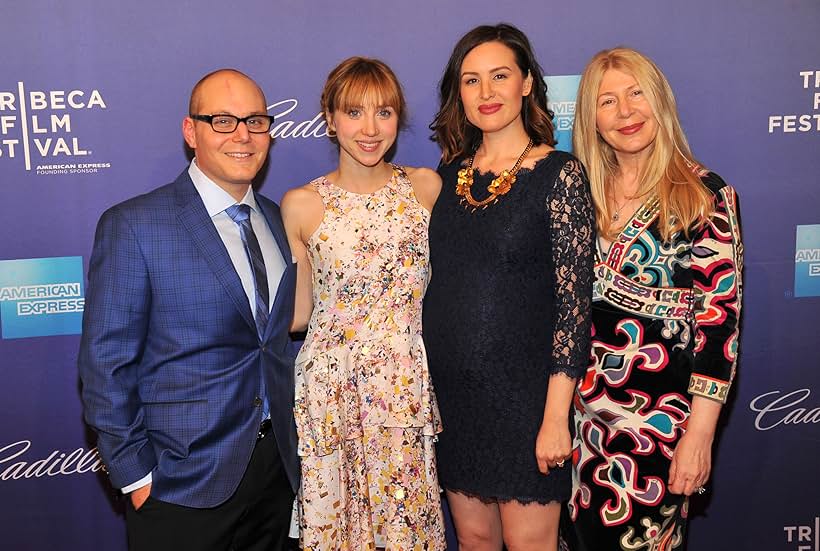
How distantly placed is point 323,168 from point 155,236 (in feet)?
3.64

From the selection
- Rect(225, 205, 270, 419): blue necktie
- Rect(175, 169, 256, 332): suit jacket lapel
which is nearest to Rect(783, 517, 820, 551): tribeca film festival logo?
Rect(225, 205, 270, 419): blue necktie

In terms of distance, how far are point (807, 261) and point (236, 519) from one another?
2.54m

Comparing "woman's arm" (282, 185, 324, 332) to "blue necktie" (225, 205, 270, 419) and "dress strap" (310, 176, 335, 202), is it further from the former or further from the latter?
"blue necktie" (225, 205, 270, 419)

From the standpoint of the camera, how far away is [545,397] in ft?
7.27

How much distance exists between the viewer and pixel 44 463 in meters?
2.91

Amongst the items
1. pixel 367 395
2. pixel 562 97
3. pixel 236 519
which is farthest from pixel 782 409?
pixel 236 519

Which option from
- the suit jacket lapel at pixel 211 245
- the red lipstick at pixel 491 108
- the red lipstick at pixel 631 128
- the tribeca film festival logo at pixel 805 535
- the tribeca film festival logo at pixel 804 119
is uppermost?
the tribeca film festival logo at pixel 804 119

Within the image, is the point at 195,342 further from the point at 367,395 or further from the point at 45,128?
the point at 45,128

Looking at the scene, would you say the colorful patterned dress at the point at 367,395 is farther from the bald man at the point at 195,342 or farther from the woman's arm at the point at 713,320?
the woman's arm at the point at 713,320

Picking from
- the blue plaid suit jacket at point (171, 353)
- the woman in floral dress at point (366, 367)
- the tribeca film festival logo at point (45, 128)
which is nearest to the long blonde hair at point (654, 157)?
the woman in floral dress at point (366, 367)

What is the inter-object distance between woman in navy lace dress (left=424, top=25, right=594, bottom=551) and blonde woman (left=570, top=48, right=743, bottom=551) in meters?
0.13

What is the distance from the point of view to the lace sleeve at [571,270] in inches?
82.8

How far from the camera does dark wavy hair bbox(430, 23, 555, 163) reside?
2311 mm

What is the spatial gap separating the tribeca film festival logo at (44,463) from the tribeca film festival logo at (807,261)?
9.59 ft
